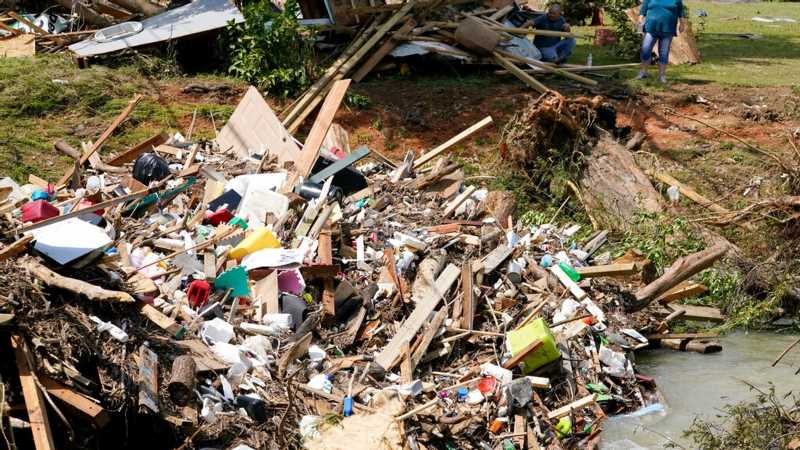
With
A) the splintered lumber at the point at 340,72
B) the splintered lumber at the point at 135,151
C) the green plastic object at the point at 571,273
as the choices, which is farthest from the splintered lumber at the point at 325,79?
the green plastic object at the point at 571,273

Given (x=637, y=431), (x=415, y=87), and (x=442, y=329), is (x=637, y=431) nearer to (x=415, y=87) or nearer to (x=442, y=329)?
(x=442, y=329)

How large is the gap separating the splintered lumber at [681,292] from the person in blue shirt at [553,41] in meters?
6.25

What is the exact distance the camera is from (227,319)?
692cm

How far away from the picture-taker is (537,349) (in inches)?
285

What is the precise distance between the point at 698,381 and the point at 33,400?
18.4 ft

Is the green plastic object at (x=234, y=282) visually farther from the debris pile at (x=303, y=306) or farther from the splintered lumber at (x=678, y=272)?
the splintered lumber at (x=678, y=272)

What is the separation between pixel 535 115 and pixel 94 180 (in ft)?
15.9

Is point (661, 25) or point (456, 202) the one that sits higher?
point (661, 25)

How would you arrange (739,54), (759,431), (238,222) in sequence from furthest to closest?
(739,54) → (238,222) → (759,431)

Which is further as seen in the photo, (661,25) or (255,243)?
(661,25)

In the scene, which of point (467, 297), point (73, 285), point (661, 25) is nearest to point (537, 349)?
point (467, 297)

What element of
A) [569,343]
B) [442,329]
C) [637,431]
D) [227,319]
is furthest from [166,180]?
[637,431]

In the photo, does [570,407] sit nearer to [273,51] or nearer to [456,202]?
[456,202]

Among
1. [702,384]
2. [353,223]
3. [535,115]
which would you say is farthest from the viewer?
[535,115]
